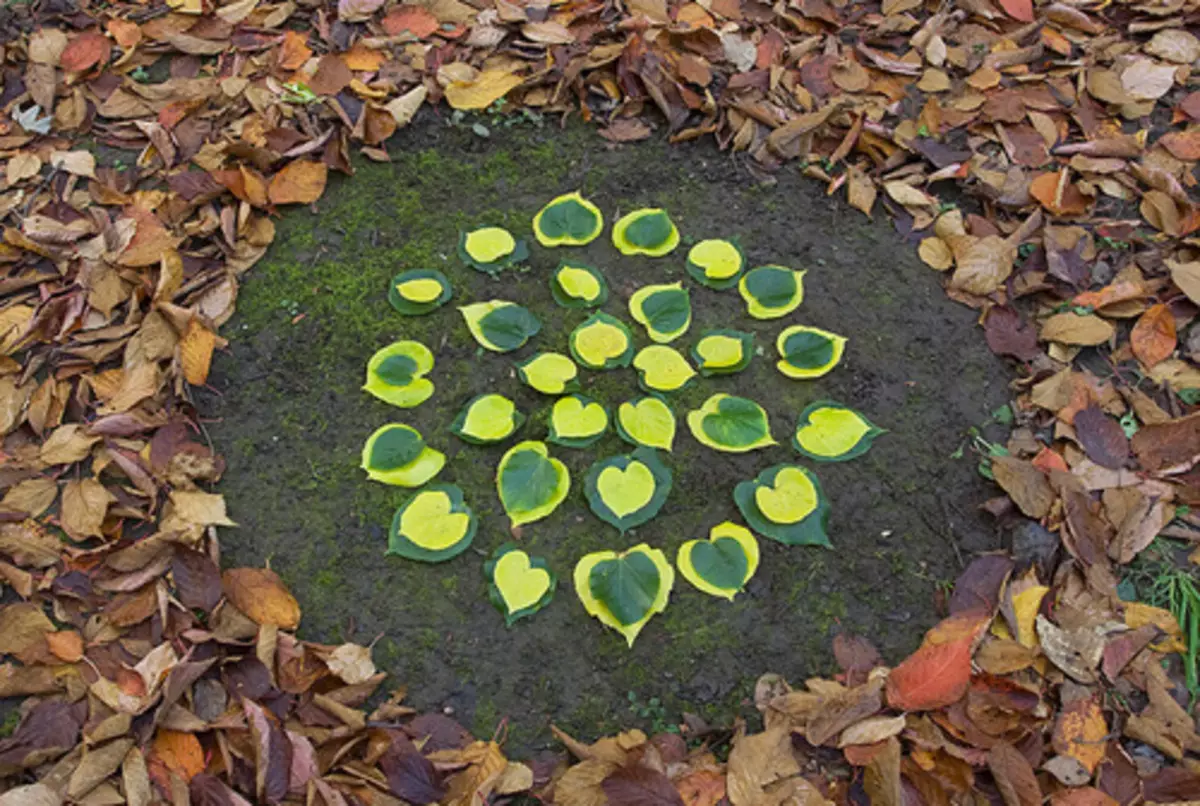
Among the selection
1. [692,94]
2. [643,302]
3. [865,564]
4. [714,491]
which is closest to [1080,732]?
[865,564]

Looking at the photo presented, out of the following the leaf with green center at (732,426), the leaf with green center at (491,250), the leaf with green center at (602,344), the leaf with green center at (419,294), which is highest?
the leaf with green center at (491,250)

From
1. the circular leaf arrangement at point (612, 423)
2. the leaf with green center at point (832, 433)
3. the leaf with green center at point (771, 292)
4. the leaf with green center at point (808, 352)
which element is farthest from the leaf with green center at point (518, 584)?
the leaf with green center at point (771, 292)

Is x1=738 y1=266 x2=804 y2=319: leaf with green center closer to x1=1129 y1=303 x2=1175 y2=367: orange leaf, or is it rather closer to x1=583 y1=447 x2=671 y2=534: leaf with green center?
x1=583 y1=447 x2=671 y2=534: leaf with green center

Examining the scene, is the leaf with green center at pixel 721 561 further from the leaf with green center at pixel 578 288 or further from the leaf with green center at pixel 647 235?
the leaf with green center at pixel 647 235

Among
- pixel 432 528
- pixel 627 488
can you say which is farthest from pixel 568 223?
pixel 432 528

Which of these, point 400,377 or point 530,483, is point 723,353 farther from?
point 400,377
